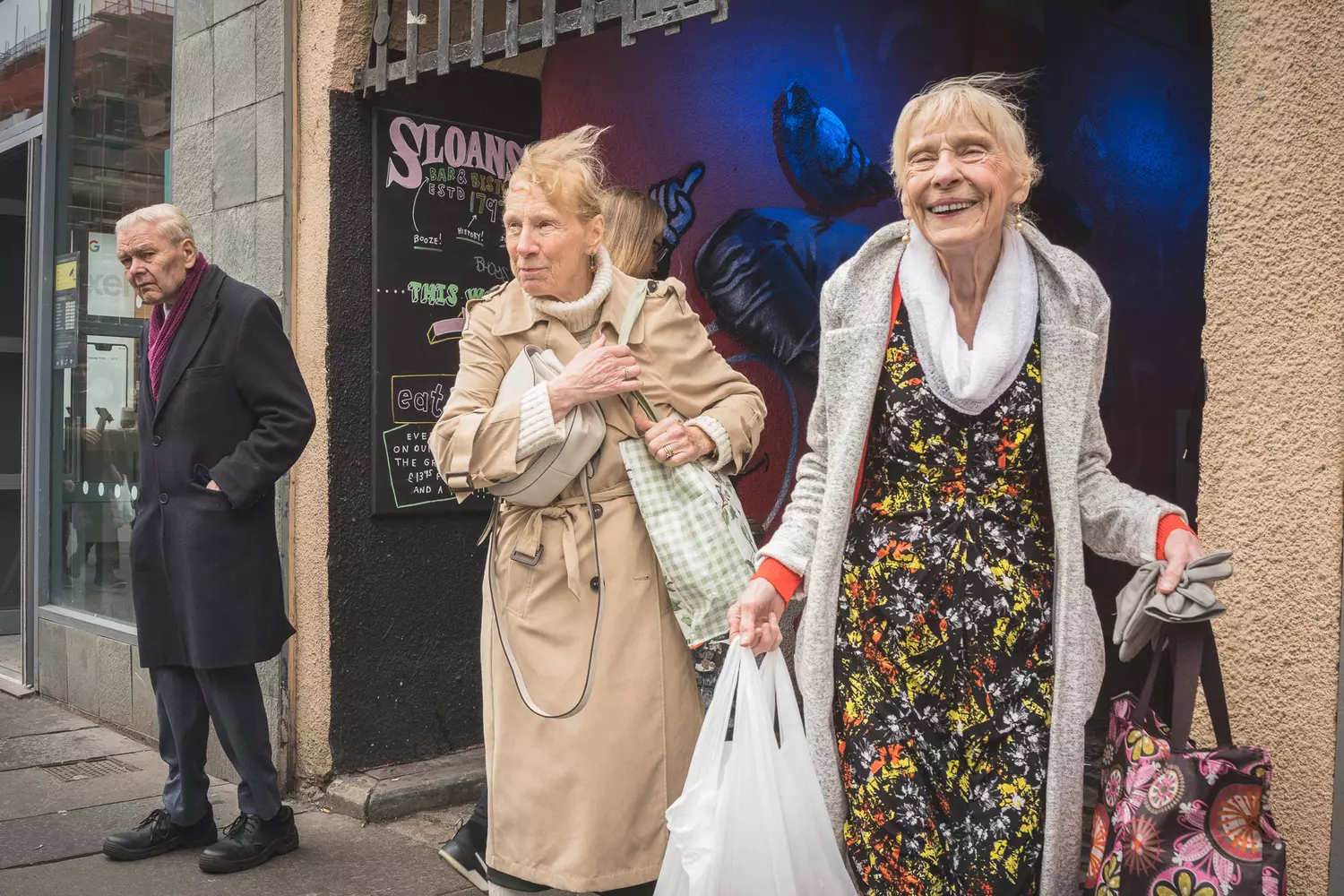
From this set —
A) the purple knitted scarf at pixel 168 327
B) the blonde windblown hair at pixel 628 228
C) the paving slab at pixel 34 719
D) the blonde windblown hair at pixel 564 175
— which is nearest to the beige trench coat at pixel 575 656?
the blonde windblown hair at pixel 564 175

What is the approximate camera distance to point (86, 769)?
514 centimetres

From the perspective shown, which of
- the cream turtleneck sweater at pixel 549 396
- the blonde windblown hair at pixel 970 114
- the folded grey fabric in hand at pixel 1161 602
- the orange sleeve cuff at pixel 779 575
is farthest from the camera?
the cream turtleneck sweater at pixel 549 396

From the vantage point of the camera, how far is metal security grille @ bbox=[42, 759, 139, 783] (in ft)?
16.5

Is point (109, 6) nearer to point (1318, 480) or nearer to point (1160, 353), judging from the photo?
point (1160, 353)

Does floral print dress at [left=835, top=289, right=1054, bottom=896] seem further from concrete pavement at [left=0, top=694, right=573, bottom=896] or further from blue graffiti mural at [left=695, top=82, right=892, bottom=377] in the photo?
blue graffiti mural at [left=695, top=82, right=892, bottom=377]

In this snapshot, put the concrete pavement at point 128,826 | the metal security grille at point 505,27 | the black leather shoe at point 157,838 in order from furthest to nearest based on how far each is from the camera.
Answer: the black leather shoe at point 157,838 → the concrete pavement at point 128,826 → the metal security grille at point 505,27

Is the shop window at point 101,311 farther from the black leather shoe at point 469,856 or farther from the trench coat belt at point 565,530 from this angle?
the trench coat belt at point 565,530

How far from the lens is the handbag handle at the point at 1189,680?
1.83 meters

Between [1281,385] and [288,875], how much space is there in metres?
3.23

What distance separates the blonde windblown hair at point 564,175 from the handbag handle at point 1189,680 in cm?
163

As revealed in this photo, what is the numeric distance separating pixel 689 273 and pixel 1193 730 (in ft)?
11.1

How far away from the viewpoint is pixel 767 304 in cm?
523

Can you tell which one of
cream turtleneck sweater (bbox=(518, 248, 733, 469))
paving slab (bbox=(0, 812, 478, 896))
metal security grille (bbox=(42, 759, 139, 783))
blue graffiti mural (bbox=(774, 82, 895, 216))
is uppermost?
blue graffiti mural (bbox=(774, 82, 895, 216))

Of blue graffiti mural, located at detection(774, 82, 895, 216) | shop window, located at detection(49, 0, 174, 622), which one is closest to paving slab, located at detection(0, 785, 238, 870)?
shop window, located at detection(49, 0, 174, 622)
